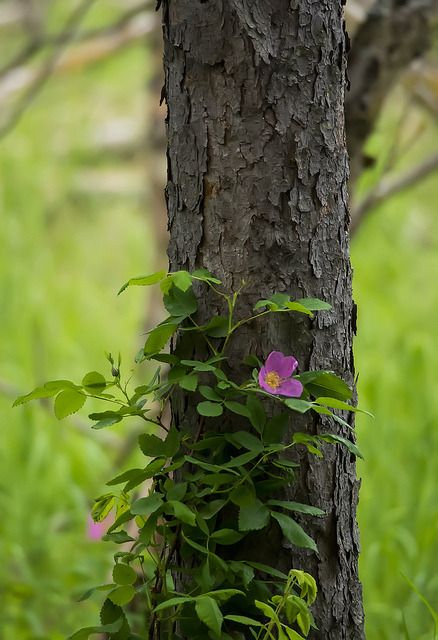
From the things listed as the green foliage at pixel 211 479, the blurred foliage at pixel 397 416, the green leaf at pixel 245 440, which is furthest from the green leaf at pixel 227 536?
the blurred foliage at pixel 397 416

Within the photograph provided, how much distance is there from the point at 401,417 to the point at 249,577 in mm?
2425

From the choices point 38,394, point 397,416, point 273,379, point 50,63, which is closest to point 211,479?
point 273,379

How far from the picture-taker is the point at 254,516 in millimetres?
1178

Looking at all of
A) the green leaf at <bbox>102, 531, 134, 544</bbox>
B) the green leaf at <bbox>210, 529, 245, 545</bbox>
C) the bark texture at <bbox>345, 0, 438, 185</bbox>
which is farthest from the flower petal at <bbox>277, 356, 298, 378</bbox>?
the bark texture at <bbox>345, 0, 438, 185</bbox>

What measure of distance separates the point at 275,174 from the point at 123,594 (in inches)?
22.8

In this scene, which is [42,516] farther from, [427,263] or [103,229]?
[103,229]

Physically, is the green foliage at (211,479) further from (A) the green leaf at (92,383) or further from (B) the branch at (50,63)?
(B) the branch at (50,63)

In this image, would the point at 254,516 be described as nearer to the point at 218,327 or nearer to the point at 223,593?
the point at 223,593

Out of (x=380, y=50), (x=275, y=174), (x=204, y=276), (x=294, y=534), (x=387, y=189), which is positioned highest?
(x=380, y=50)

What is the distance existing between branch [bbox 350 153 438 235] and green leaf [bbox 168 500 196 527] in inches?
66.3

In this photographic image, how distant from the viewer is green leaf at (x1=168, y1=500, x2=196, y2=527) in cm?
115

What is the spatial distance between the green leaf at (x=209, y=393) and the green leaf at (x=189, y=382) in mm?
18

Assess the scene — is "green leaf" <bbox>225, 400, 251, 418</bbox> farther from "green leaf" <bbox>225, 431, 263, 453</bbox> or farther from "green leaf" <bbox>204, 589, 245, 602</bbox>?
"green leaf" <bbox>204, 589, 245, 602</bbox>

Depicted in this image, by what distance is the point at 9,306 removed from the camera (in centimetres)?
426
